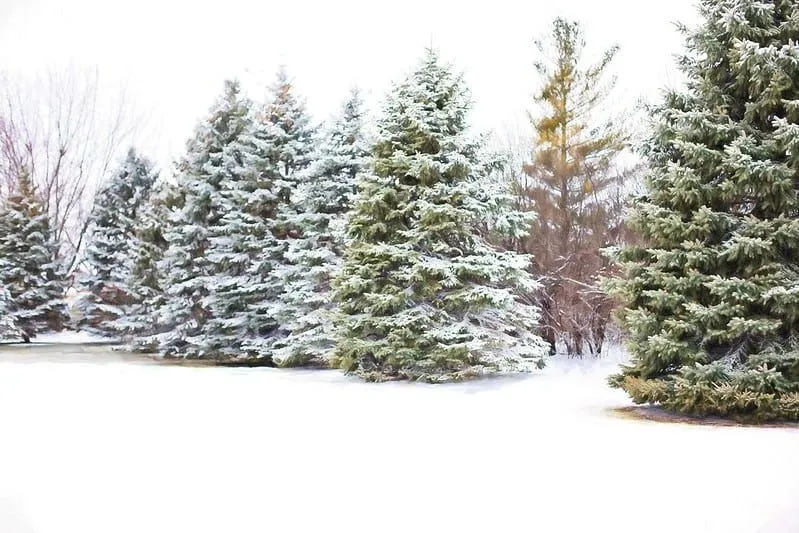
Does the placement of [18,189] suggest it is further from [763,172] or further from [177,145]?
[763,172]

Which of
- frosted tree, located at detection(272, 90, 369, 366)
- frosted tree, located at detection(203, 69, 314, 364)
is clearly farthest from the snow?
frosted tree, located at detection(272, 90, 369, 366)

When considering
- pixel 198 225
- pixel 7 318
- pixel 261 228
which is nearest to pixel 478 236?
pixel 261 228

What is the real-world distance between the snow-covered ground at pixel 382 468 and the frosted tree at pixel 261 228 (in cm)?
352

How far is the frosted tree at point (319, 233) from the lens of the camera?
8.23 m

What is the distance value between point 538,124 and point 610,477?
21.2 ft

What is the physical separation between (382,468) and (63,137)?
32.9 ft

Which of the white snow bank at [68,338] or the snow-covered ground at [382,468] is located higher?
the white snow bank at [68,338]

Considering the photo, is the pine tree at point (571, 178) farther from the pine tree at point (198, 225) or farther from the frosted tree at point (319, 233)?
the pine tree at point (198, 225)

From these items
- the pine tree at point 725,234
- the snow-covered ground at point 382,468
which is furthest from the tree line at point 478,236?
the snow-covered ground at point 382,468

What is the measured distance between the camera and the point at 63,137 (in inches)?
446

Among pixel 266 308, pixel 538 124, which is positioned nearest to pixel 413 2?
pixel 538 124

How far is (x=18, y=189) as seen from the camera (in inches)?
446

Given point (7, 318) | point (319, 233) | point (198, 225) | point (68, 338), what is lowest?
point (68, 338)

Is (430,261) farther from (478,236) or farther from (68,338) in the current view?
(68,338)
